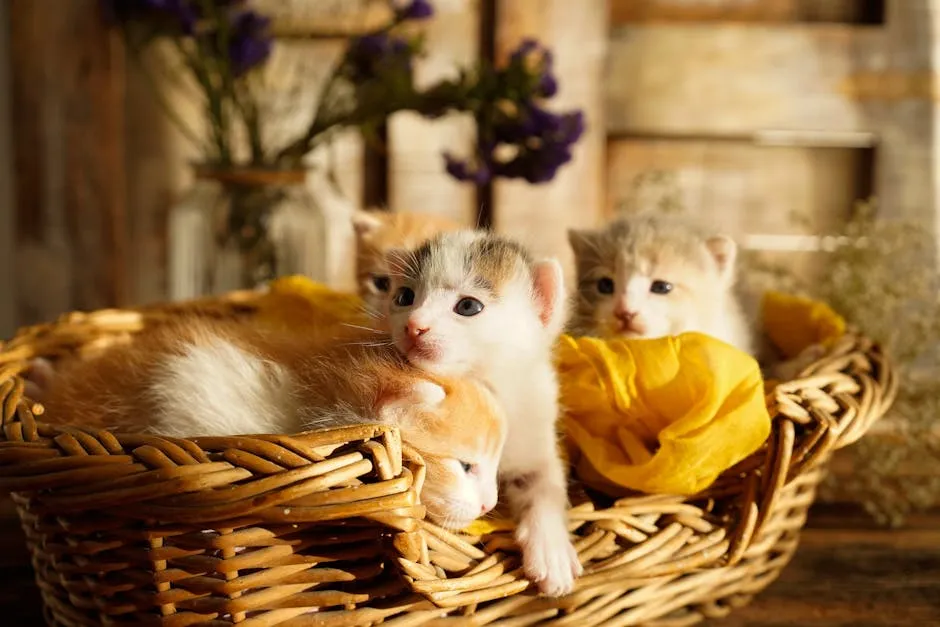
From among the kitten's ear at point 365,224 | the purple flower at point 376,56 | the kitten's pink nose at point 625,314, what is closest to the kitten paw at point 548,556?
the kitten's pink nose at point 625,314

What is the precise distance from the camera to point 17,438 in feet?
2.44

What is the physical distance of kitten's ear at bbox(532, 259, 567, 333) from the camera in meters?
0.93

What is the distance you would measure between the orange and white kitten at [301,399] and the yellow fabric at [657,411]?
0.22 ft

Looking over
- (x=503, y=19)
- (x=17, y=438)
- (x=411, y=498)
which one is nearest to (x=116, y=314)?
(x=17, y=438)

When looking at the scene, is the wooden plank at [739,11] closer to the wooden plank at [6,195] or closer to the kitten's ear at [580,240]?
the kitten's ear at [580,240]

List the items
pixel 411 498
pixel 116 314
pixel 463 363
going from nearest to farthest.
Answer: pixel 411 498 < pixel 463 363 < pixel 116 314

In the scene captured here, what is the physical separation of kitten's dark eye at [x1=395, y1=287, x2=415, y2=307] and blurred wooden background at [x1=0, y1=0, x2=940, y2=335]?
0.92m

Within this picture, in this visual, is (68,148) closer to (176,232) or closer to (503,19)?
(176,232)

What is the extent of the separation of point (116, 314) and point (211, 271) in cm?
41

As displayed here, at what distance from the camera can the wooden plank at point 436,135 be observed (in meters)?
1.85

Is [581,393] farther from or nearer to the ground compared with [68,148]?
nearer to the ground

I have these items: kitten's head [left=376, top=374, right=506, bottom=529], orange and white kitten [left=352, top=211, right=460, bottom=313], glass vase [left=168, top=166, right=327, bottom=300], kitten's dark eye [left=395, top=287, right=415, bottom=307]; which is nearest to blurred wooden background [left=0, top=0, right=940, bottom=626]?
glass vase [left=168, top=166, right=327, bottom=300]

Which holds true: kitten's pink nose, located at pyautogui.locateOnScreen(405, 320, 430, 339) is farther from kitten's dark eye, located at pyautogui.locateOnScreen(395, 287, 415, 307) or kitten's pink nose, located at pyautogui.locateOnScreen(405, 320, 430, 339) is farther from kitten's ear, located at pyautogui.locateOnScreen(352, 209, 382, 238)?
kitten's ear, located at pyautogui.locateOnScreen(352, 209, 382, 238)

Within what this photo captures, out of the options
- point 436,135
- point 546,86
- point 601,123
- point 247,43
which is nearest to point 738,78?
point 601,123
